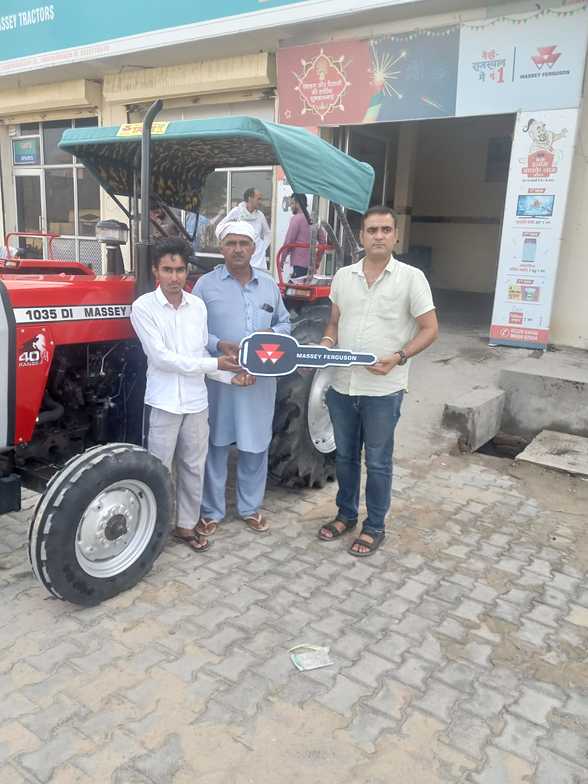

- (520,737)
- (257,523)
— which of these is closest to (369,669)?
(520,737)

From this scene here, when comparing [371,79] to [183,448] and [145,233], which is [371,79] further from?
[183,448]

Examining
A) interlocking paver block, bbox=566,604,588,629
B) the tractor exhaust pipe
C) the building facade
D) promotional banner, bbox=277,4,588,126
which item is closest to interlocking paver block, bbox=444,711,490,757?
interlocking paver block, bbox=566,604,588,629

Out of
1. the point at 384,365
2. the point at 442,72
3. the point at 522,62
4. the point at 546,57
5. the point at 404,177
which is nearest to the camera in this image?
the point at 384,365

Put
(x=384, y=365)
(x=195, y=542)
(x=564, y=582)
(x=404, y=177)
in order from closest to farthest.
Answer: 1. (x=384, y=365)
2. (x=564, y=582)
3. (x=195, y=542)
4. (x=404, y=177)

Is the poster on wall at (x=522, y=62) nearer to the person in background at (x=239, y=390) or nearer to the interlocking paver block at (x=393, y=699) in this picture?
the person in background at (x=239, y=390)

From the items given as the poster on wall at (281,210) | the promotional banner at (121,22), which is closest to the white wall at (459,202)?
the poster on wall at (281,210)

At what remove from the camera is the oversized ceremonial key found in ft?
9.94

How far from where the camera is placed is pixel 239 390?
340cm

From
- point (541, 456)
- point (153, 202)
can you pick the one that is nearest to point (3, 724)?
point (153, 202)

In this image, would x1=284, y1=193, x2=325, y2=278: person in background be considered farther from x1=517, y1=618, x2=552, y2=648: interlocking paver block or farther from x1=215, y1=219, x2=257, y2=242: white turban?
x1=517, y1=618, x2=552, y2=648: interlocking paver block

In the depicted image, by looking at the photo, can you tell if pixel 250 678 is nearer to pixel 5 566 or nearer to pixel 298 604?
pixel 298 604

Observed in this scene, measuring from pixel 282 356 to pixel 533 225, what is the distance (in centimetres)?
510

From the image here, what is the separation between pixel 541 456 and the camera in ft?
16.5

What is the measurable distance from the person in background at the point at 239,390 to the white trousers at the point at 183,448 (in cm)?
19
